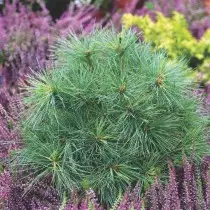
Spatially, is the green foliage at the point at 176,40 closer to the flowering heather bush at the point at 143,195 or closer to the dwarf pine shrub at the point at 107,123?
the dwarf pine shrub at the point at 107,123

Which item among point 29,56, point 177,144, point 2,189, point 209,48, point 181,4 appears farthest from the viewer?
point 181,4

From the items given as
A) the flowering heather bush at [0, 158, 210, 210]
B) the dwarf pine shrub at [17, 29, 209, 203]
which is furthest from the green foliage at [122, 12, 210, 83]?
the flowering heather bush at [0, 158, 210, 210]

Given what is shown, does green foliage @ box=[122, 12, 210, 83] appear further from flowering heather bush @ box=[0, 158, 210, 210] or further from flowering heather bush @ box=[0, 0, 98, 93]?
flowering heather bush @ box=[0, 158, 210, 210]

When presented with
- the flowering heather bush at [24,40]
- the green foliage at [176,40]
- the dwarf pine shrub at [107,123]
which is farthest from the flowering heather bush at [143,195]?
the green foliage at [176,40]

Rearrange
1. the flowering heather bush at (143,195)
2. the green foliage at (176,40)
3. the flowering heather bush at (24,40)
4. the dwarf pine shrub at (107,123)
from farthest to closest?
1. the green foliage at (176,40)
2. the flowering heather bush at (24,40)
3. the dwarf pine shrub at (107,123)
4. the flowering heather bush at (143,195)

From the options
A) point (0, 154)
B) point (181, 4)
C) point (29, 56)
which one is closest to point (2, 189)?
point (0, 154)

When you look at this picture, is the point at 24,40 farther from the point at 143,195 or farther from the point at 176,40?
the point at 143,195

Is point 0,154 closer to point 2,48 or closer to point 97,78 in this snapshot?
point 97,78
